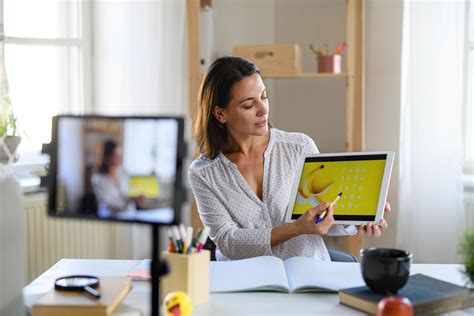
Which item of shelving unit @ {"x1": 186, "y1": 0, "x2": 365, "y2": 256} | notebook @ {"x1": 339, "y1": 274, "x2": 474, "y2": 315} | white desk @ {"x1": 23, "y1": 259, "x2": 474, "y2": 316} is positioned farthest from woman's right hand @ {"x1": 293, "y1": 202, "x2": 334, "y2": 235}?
shelving unit @ {"x1": 186, "y1": 0, "x2": 365, "y2": 256}

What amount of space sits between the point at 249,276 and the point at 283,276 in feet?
0.26

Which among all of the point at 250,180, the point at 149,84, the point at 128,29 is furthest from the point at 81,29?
the point at 250,180

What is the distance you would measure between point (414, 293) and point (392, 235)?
82.2 inches

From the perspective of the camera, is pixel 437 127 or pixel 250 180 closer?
pixel 250 180

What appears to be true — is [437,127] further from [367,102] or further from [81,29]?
[81,29]

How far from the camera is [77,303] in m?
1.19

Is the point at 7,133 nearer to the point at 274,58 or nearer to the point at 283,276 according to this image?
the point at 274,58

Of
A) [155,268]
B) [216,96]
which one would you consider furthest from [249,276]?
[216,96]

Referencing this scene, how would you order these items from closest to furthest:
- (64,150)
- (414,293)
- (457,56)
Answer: (64,150)
(414,293)
(457,56)

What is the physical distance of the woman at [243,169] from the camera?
199 cm

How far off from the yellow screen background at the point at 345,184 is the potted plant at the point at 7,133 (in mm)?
1348

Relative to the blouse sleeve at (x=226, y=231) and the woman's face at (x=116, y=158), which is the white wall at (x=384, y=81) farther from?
the woman's face at (x=116, y=158)

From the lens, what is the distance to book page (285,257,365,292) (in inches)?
55.9

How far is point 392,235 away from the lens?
3328 mm
